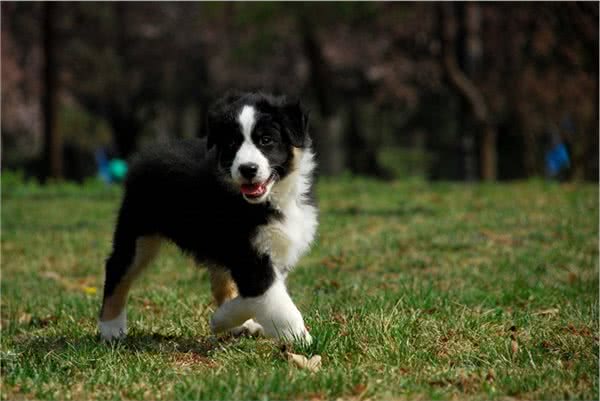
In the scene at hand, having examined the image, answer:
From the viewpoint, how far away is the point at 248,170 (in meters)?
4.96

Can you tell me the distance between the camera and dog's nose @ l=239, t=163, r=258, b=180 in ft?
16.2

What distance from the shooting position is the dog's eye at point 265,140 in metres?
5.12

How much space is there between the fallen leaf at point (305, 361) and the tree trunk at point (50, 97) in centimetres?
1973

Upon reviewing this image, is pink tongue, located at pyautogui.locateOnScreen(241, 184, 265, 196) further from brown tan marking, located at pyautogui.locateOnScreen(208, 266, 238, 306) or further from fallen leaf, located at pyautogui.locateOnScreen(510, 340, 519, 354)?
fallen leaf, located at pyautogui.locateOnScreen(510, 340, 519, 354)

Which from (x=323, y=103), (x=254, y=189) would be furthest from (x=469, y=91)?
(x=254, y=189)

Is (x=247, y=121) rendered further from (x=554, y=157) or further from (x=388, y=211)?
(x=554, y=157)

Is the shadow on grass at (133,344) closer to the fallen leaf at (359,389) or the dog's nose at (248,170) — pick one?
the dog's nose at (248,170)

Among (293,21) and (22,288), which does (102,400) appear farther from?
(293,21)

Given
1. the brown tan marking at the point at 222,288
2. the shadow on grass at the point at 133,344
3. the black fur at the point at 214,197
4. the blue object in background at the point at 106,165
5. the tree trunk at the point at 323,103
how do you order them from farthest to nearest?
1. the blue object in background at the point at 106,165
2. the tree trunk at the point at 323,103
3. the brown tan marking at the point at 222,288
4. the shadow on grass at the point at 133,344
5. the black fur at the point at 214,197

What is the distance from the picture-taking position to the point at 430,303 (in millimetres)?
6230

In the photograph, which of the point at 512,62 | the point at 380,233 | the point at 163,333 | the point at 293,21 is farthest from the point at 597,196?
the point at 512,62

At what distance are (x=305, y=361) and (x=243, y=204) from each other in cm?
107

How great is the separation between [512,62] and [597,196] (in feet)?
49.1

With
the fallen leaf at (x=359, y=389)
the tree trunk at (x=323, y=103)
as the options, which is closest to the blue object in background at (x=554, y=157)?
the tree trunk at (x=323, y=103)
